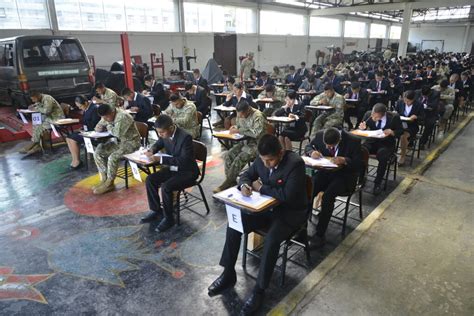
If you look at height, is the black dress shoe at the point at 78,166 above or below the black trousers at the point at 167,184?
below

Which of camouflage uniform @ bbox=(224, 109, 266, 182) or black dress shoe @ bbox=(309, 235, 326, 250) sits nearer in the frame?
black dress shoe @ bbox=(309, 235, 326, 250)

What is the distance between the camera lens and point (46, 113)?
22.1 feet

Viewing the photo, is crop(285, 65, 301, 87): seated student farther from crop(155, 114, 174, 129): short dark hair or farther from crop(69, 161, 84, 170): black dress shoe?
crop(155, 114, 174, 129): short dark hair

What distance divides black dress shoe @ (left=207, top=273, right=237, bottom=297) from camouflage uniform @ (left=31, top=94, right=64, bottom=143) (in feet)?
18.0

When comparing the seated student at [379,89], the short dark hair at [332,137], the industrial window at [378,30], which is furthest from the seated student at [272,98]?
the industrial window at [378,30]

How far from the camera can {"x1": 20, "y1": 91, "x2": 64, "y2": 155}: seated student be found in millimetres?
6666

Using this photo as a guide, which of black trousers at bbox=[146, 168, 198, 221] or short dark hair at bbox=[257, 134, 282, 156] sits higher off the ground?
short dark hair at bbox=[257, 134, 282, 156]

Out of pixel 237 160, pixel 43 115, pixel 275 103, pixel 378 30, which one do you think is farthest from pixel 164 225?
pixel 378 30

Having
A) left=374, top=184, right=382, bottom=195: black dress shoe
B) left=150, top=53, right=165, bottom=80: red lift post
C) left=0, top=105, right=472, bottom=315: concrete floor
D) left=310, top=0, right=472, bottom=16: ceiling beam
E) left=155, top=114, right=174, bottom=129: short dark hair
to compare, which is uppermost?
left=310, top=0, right=472, bottom=16: ceiling beam

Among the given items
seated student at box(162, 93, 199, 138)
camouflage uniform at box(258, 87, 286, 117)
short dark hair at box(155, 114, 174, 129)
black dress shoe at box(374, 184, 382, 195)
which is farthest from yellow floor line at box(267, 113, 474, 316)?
seated student at box(162, 93, 199, 138)

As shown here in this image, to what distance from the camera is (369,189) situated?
5105mm

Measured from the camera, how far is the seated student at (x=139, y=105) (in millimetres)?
7156

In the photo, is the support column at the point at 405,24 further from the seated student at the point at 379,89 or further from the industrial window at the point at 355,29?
the seated student at the point at 379,89

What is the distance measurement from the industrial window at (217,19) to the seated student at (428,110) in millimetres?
12248
